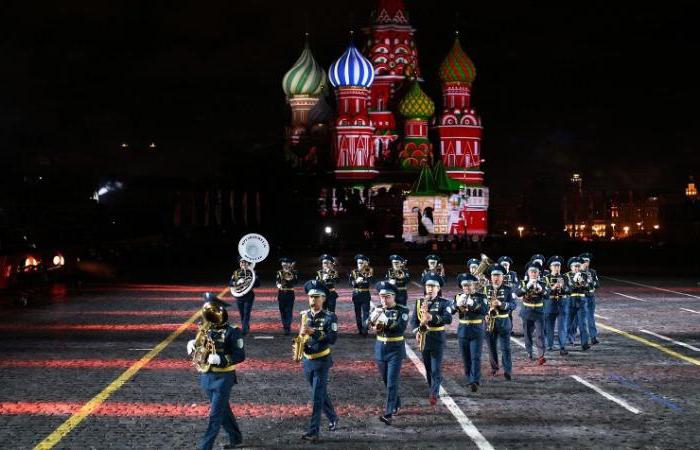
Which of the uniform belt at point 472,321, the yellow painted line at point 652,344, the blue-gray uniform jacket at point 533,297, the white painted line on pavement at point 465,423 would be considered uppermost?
the blue-gray uniform jacket at point 533,297

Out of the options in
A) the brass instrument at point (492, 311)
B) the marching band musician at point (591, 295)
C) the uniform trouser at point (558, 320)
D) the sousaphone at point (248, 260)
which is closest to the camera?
the brass instrument at point (492, 311)

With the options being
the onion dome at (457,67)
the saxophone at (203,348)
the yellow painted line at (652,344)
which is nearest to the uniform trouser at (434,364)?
the saxophone at (203,348)

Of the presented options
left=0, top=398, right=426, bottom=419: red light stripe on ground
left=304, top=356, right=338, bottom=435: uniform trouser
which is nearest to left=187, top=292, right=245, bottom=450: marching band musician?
left=304, top=356, right=338, bottom=435: uniform trouser

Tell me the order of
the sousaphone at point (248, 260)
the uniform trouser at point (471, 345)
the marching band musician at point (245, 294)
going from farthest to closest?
the marching band musician at point (245, 294) < the sousaphone at point (248, 260) < the uniform trouser at point (471, 345)

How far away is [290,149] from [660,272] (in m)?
76.8

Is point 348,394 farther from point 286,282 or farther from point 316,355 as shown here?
point 286,282

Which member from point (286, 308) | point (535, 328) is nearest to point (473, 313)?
point (535, 328)

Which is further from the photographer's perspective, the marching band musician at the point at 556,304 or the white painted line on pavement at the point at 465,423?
the marching band musician at the point at 556,304

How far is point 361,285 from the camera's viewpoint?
897 inches

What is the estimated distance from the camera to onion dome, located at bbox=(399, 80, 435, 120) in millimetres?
114375

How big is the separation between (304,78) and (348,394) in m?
112

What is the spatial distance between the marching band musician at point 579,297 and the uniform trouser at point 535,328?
165cm

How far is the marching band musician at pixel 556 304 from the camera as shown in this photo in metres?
19.5

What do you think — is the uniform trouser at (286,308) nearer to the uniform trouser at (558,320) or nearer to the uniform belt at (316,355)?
the uniform trouser at (558,320)
